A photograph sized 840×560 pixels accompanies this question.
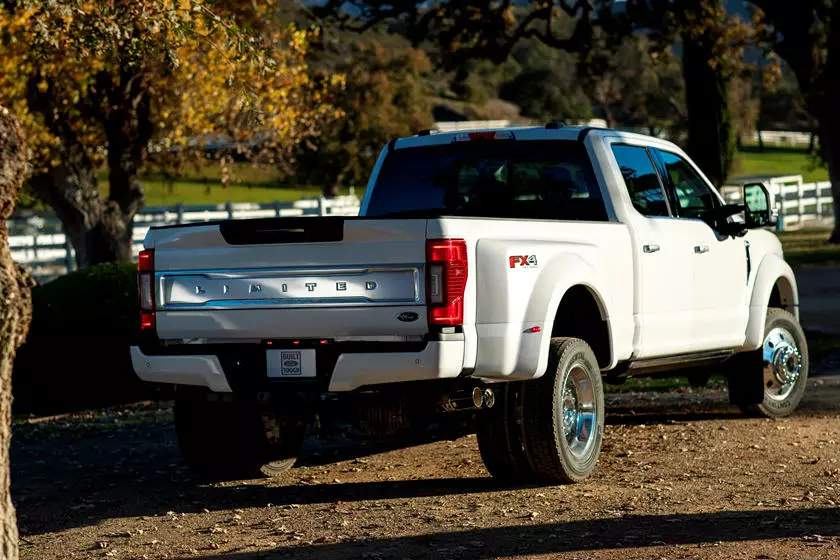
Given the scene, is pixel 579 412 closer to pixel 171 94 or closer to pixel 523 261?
pixel 523 261

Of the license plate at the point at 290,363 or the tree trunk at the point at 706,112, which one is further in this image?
the tree trunk at the point at 706,112

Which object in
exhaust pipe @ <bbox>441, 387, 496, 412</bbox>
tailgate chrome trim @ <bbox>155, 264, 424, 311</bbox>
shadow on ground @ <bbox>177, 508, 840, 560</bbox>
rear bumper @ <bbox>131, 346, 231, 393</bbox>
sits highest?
tailgate chrome trim @ <bbox>155, 264, 424, 311</bbox>

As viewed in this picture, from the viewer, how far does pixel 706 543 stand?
6379 millimetres

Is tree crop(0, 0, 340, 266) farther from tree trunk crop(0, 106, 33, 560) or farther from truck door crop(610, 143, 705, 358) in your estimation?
tree trunk crop(0, 106, 33, 560)

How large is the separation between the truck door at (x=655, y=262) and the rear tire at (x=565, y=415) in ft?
2.43

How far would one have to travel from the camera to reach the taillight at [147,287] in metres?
7.76

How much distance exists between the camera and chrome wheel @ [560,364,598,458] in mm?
8109

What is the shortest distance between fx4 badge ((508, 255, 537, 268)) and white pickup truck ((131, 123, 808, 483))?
0.02 metres

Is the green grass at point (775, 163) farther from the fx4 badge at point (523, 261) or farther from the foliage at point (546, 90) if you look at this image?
the fx4 badge at point (523, 261)

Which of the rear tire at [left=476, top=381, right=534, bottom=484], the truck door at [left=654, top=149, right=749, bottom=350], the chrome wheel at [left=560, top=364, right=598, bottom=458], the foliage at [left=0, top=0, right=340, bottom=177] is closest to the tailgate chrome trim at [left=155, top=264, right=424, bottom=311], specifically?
the rear tire at [left=476, top=381, right=534, bottom=484]

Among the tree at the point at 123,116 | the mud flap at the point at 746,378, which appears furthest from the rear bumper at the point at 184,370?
the tree at the point at 123,116

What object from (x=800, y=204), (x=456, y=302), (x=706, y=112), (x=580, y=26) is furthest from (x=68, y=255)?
(x=456, y=302)

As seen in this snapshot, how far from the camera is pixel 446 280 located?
6.98 metres

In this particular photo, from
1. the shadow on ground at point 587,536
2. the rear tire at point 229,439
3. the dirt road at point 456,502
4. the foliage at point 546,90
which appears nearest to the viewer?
the shadow on ground at point 587,536
